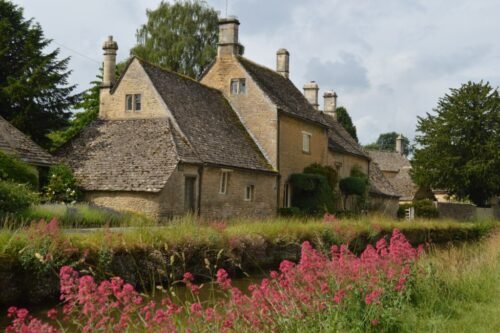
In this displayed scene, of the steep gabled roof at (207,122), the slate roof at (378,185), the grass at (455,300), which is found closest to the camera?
the grass at (455,300)

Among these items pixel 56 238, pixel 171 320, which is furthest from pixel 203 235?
pixel 171 320

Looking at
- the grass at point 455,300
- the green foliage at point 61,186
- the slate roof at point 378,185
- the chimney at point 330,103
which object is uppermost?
the chimney at point 330,103

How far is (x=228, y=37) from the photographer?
3400 cm

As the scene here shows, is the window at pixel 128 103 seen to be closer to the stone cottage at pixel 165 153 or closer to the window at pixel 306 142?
the stone cottage at pixel 165 153

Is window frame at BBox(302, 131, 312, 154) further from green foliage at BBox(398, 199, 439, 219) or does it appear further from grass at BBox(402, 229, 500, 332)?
grass at BBox(402, 229, 500, 332)

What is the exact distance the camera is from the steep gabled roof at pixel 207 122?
88.9ft

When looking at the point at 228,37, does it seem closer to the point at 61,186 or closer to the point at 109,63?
the point at 109,63

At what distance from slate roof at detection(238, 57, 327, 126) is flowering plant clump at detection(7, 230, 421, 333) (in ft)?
77.4

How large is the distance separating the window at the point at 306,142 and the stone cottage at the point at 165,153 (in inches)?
143

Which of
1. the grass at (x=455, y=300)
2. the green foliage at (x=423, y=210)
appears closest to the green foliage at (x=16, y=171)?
the grass at (x=455, y=300)

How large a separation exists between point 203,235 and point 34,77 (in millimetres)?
18880

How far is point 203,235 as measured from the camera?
1530cm

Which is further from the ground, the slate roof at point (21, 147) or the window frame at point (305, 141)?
the window frame at point (305, 141)

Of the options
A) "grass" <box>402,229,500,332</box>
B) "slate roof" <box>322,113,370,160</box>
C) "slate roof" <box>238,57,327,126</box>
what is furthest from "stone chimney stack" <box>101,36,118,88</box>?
"grass" <box>402,229,500,332</box>
